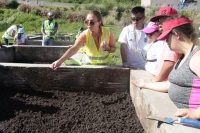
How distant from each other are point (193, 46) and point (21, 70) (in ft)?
8.84

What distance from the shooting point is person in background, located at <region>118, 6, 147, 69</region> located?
5.53 m

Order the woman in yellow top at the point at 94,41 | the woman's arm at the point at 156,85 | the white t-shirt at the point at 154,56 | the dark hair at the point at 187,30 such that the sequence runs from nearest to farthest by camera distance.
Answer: the dark hair at the point at 187,30 < the woman's arm at the point at 156,85 < the white t-shirt at the point at 154,56 < the woman in yellow top at the point at 94,41

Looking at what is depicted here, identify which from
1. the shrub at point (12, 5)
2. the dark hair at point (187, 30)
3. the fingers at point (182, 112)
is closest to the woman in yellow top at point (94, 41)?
the dark hair at point (187, 30)

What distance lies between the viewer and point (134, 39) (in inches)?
219

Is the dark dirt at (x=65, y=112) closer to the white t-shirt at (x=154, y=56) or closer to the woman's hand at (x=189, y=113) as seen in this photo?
the white t-shirt at (x=154, y=56)

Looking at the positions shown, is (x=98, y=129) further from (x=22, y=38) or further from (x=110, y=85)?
(x=22, y=38)

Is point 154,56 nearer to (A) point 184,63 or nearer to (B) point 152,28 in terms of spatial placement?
(B) point 152,28

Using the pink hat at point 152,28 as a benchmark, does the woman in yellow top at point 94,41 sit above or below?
below

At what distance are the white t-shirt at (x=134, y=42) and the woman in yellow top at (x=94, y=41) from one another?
20 cm

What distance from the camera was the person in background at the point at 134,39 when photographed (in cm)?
553

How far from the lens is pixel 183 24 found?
3404mm

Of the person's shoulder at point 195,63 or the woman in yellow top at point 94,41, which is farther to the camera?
the woman in yellow top at point 94,41

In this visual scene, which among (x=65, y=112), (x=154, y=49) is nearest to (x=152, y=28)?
Result: (x=154, y=49)

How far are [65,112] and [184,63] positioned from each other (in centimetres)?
189
